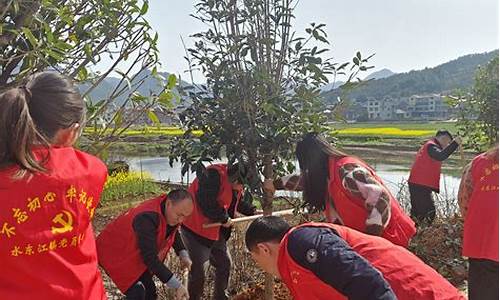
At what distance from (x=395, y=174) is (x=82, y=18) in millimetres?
12809

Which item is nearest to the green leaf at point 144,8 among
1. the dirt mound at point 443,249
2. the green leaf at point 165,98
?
the green leaf at point 165,98

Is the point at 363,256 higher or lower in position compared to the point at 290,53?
lower

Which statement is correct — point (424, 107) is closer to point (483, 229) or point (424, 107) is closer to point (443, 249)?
point (443, 249)

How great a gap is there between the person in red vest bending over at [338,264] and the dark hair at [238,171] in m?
1.25

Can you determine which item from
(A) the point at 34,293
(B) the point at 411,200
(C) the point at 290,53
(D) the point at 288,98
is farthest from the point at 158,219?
(B) the point at 411,200

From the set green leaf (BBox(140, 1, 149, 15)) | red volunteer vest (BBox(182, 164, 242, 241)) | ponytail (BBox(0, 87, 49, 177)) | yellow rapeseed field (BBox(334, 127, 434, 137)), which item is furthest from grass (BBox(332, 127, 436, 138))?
ponytail (BBox(0, 87, 49, 177))

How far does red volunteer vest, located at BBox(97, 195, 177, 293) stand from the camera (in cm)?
344

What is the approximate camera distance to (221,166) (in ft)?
13.4

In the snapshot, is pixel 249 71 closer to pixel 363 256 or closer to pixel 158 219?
pixel 158 219

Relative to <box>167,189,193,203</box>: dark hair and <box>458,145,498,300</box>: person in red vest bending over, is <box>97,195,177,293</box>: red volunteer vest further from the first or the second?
<box>458,145,498,300</box>: person in red vest bending over

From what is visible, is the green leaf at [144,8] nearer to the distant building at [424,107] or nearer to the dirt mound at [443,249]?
the dirt mound at [443,249]

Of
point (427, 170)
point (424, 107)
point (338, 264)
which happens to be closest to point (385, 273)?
point (338, 264)

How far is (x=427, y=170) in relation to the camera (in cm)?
645

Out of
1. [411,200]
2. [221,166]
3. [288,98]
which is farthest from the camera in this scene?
[411,200]
